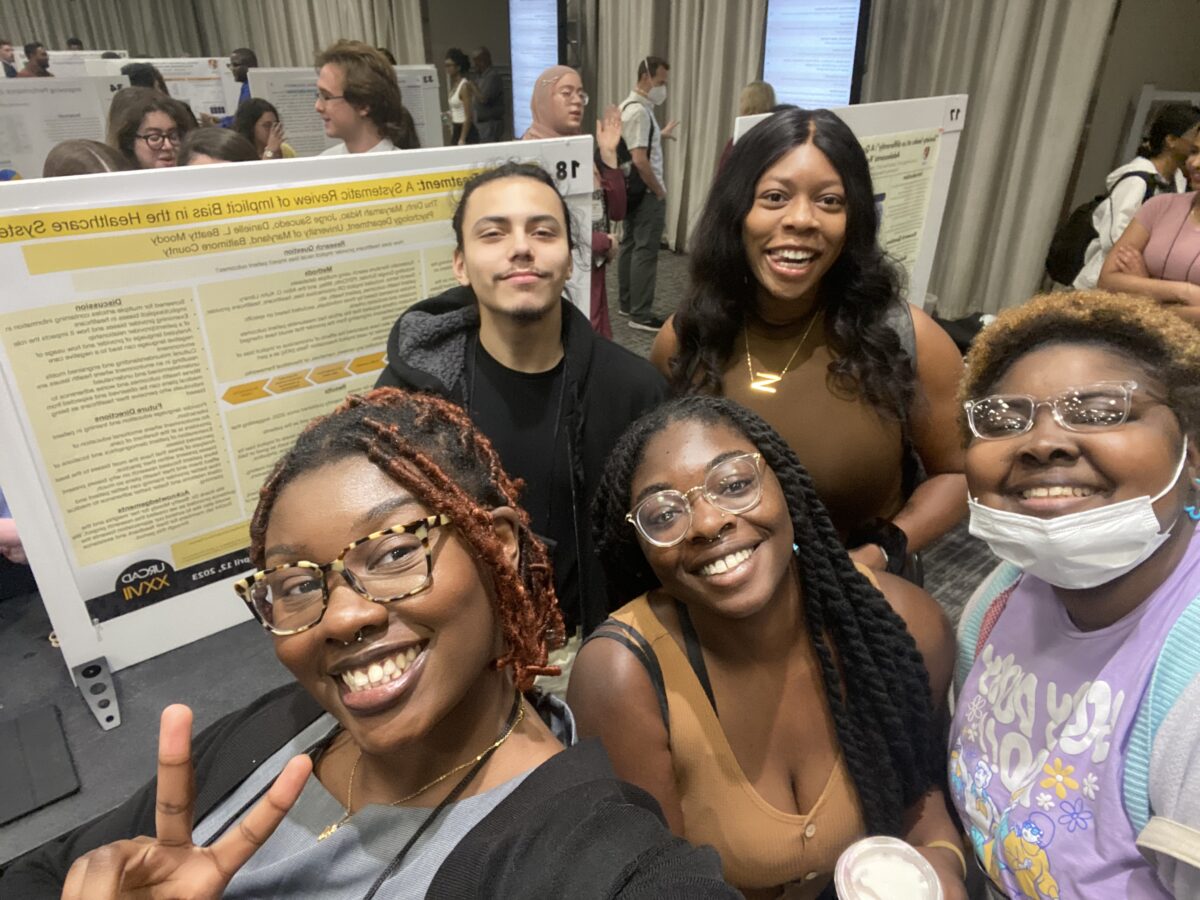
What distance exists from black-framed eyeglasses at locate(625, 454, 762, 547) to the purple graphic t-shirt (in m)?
0.46

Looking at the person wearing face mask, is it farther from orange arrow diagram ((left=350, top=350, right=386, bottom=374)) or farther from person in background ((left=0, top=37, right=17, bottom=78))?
person in background ((left=0, top=37, right=17, bottom=78))

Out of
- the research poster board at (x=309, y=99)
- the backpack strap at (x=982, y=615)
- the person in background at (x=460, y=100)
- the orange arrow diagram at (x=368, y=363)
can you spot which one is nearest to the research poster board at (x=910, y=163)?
the orange arrow diagram at (x=368, y=363)

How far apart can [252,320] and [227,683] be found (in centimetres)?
97

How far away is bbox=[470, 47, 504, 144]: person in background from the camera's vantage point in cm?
859

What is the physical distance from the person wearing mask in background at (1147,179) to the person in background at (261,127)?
14.3 ft

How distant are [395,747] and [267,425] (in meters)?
1.39

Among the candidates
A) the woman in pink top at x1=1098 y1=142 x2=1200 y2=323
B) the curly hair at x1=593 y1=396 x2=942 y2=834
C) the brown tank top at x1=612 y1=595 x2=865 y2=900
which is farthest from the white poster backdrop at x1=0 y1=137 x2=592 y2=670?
the woman in pink top at x1=1098 y1=142 x2=1200 y2=323

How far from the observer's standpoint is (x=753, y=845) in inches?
46.0

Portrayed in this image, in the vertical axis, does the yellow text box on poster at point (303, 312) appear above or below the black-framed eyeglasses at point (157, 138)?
below

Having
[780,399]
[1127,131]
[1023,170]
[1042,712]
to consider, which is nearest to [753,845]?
[1042,712]

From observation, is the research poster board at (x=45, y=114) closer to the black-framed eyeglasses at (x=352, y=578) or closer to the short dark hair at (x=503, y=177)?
the short dark hair at (x=503, y=177)

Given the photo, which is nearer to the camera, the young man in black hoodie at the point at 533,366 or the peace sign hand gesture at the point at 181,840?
the peace sign hand gesture at the point at 181,840

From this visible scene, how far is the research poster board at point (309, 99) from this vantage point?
17.5 feet

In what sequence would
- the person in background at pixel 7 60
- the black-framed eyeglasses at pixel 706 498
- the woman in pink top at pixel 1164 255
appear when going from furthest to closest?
the person in background at pixel 7 60, the woman in pink top at pixel 1164 255, the black-framed eyeglasses at pixel 706 498
